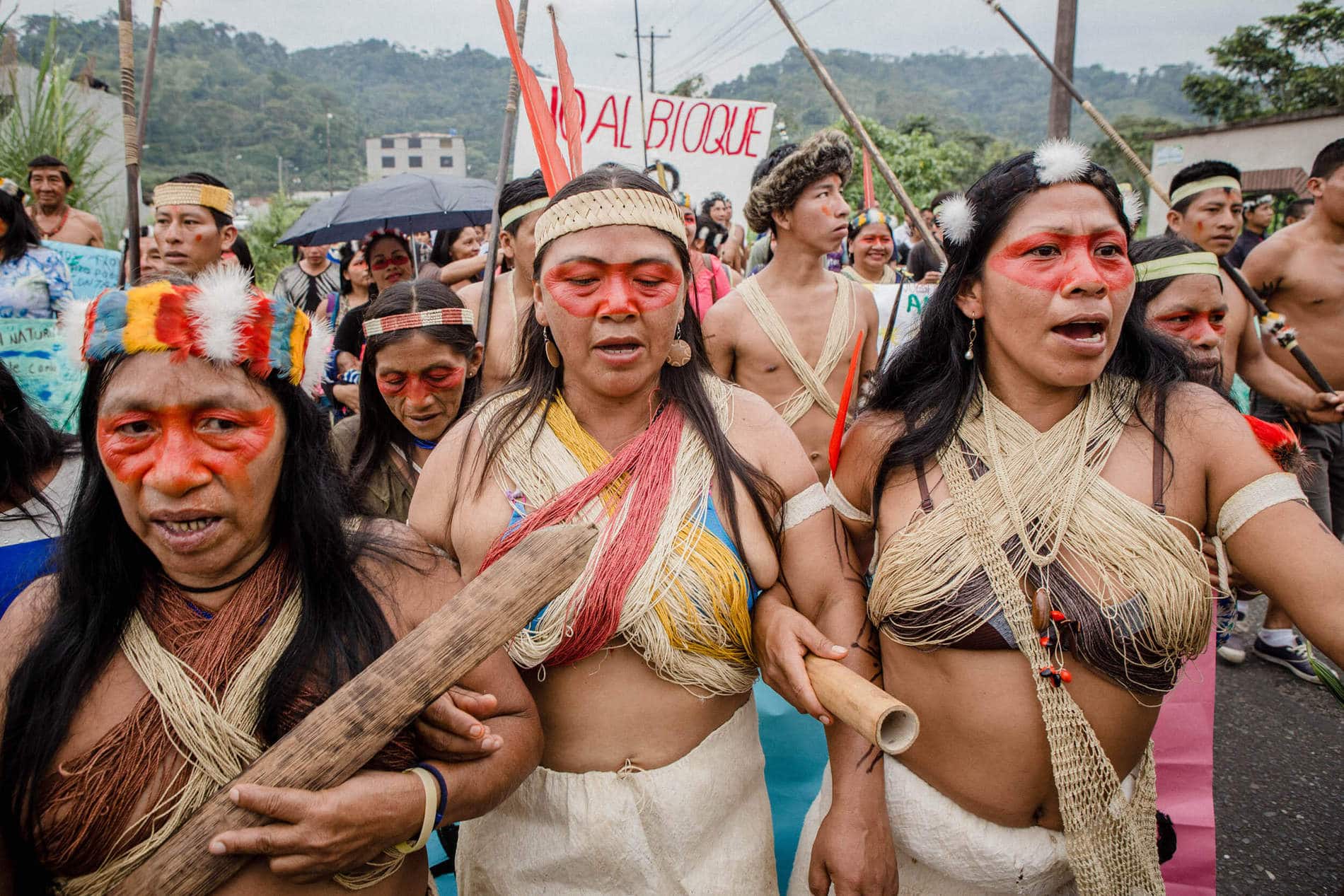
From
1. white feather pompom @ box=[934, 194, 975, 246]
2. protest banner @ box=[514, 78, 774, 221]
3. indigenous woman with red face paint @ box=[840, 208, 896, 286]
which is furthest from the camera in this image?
protest banner @ box=[514, 78, 774, 221]

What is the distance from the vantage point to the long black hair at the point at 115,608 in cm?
148

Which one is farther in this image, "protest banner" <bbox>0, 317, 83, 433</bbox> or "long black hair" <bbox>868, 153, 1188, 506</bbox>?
"protest banner" <bbox>0, 317, 83, 433</bbox>

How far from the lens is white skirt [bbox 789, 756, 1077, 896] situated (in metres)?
1.87

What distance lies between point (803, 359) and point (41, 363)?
3.40 metres

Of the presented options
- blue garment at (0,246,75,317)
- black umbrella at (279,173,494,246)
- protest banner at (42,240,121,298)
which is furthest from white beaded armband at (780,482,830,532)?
black umbrella at (279,173,494,246)

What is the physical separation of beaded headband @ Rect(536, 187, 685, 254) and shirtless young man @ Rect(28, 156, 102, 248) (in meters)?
6.63

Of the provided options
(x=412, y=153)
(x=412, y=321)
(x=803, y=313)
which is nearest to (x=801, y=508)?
(x=412, y=321)

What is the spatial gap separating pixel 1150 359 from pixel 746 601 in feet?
3.69

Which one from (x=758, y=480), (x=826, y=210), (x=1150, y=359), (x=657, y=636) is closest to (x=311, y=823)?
(x=657, y=636)

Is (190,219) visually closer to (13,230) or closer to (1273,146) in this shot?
(13,230)

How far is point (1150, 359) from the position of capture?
2.04 m

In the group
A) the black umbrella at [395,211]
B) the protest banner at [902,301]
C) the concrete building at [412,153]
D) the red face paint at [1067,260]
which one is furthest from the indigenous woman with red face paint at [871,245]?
the concrete building at [412,153]

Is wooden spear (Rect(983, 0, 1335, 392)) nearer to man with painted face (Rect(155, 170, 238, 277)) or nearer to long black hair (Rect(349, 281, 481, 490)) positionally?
long black hair (Rect(349, 281, 481, 490))

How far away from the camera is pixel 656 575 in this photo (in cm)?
184
